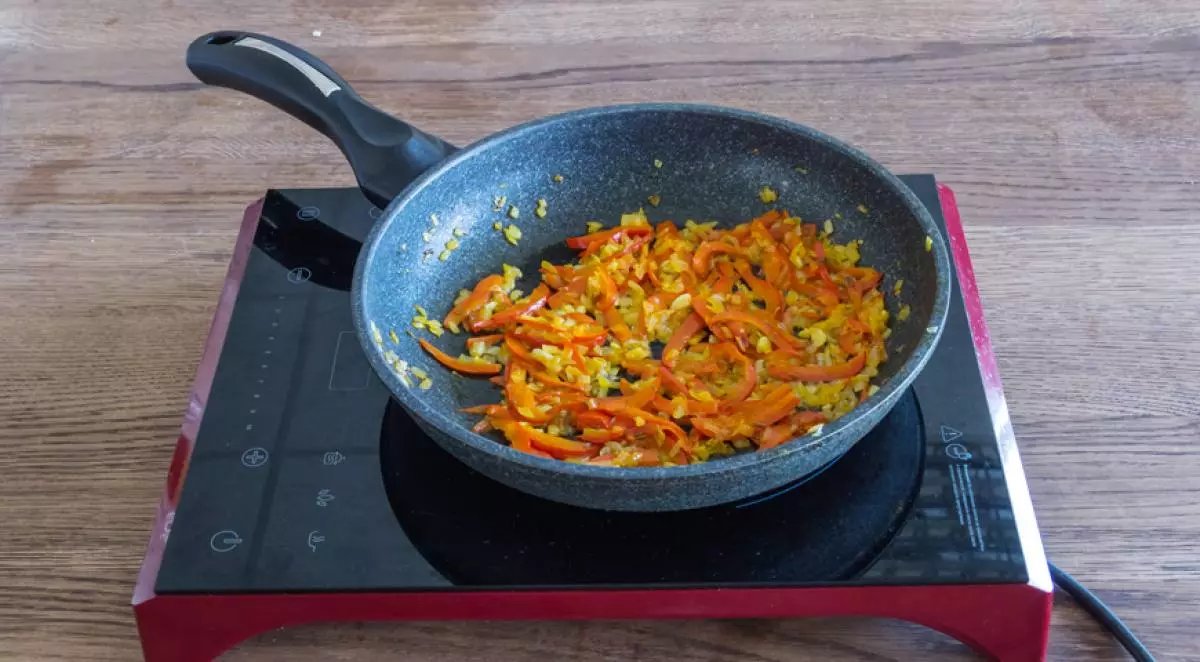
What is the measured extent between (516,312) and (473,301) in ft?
0.17

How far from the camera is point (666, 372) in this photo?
0.83 metres

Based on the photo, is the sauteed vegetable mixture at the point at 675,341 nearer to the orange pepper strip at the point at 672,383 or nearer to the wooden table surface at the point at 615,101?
the orange pepper strip at the point at 672,383

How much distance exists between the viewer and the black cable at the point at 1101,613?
2.40 ft

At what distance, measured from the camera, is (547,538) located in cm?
75

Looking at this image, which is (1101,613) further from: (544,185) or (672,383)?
(544,185)

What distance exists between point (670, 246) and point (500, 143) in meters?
0.17

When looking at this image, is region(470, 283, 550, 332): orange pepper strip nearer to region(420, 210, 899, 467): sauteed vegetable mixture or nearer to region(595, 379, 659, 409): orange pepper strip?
region(420, 210, 899, 467): sauteed vegetable mixture

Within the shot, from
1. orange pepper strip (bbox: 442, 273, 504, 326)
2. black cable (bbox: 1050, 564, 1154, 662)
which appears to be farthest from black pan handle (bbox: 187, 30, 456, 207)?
black cable (bbox: 1050, 564, 1154, 662)

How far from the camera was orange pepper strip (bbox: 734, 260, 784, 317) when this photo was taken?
90 cm

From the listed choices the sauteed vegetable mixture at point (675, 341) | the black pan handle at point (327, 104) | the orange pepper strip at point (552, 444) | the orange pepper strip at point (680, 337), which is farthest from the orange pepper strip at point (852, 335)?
the black pan handle at point (327, 104)

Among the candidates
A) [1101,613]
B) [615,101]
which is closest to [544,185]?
[615,101]

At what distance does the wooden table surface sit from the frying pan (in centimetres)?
18

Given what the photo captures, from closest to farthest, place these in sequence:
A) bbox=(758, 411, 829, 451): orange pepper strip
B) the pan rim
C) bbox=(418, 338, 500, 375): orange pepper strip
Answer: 1. the pan rim
2. bbox=(758, 411, 829, 451): orange pepper strip
3. bbox=(418, 338, 500, 375): orange pepper strip

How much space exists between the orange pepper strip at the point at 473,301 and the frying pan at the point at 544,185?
0.01 meters
